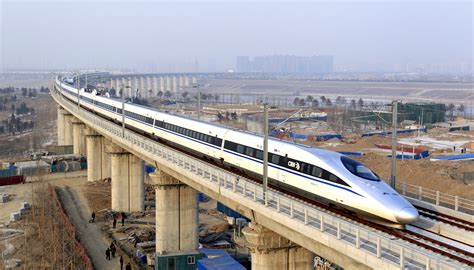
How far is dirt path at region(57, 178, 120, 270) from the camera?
4226 cm

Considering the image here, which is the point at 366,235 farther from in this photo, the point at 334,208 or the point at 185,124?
the point at 185,124

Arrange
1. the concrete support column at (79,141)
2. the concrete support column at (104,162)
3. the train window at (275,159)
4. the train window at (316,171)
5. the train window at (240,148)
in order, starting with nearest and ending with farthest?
the train window at (316,171)
the train window at (275,159)
the train window at (240,148)
the concrete support column at (104,162)
the concrete support column at (79,141)

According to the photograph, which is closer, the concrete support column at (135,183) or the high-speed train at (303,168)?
the high-speed train at (303,168)

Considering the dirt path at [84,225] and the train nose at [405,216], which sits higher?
the train nose at [405,216]

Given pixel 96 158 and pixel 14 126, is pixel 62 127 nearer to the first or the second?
pixel 14 126

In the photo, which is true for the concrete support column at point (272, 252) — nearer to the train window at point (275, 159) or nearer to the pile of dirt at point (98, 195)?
the train window at point (275, 159)

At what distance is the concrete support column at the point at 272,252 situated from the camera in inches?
1000

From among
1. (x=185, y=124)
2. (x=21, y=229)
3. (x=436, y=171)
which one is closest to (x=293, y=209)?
(x=185, y=124)

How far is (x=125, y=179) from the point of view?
56.4m

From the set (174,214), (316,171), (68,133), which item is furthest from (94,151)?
(316,171)

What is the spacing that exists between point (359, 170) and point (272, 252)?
250 inches

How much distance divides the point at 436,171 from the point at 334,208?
1580 inches

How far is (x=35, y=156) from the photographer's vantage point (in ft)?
302

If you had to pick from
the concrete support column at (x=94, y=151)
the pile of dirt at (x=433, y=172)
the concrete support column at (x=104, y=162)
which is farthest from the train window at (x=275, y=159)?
the concrete support column at (x=94, y=151)
